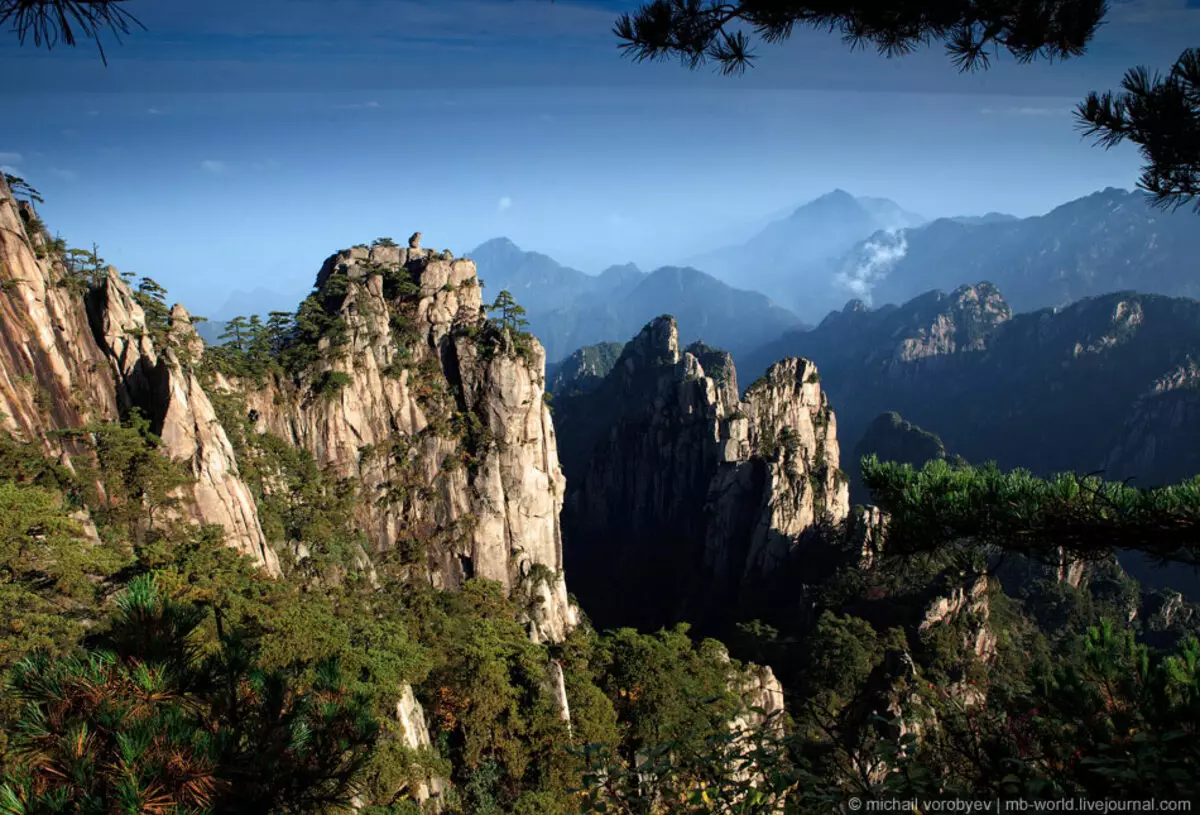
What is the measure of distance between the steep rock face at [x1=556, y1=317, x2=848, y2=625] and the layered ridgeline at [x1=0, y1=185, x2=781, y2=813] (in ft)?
58.0

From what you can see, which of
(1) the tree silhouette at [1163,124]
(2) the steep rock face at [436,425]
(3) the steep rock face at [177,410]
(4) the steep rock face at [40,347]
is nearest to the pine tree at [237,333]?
(2) the steep rock face at [436,425]

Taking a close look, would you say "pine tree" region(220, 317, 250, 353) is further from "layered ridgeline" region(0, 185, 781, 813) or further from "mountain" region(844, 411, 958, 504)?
"mountain" region(844, 411, 958, 504)

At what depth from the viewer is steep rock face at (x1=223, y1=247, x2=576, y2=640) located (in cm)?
3372

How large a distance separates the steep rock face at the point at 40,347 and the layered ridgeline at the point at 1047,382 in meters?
114

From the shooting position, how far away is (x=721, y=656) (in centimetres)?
2808

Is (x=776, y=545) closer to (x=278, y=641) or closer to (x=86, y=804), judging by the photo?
(x=278, y=641)

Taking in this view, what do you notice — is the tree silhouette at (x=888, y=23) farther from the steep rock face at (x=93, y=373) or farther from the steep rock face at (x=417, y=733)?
the steep rock face at (x=93, y=373)

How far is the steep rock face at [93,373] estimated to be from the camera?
1908cm

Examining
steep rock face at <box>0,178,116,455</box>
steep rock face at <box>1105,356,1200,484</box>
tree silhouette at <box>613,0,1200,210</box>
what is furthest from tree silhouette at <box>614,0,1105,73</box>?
steep rock face at <box>1105,356,1200,484</box>

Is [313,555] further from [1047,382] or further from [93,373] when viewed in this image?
[1047,382]

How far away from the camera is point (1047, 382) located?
132 metres

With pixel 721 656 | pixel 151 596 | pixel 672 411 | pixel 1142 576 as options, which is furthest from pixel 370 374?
pixel 1142 576

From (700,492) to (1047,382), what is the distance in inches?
4403

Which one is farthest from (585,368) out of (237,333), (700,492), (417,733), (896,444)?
(417,733)
